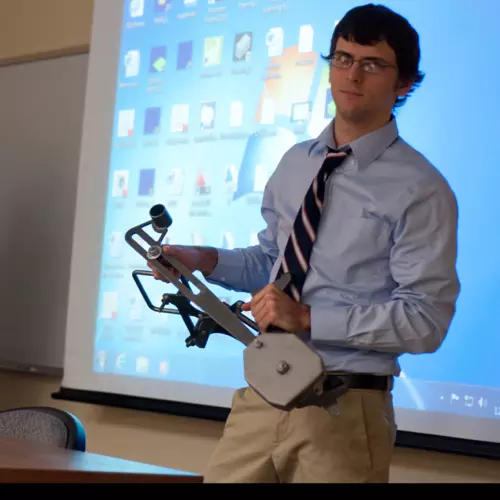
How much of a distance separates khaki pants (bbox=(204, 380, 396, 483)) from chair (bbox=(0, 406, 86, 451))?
0.37 meters

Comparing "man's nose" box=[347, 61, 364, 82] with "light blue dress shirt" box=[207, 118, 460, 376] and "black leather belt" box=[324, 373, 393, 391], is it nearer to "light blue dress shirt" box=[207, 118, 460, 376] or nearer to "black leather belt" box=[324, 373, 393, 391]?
"light blue dress shirt" box=[207, 118, 460, 376]

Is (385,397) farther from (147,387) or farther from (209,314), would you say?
(147,387)

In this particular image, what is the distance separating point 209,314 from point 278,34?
5.43 ft

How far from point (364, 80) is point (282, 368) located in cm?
60

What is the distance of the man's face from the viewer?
4.60 ft

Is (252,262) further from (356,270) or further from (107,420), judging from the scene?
(107,420)

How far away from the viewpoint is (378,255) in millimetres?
1373

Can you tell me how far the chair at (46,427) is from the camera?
1.62m

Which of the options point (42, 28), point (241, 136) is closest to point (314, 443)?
point (241, 136)

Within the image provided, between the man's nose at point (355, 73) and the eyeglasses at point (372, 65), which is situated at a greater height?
the eyeglasses at point (372, 65)

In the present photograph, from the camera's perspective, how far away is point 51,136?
351cm

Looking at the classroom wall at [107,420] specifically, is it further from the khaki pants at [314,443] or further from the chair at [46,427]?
the chair at [46,427]

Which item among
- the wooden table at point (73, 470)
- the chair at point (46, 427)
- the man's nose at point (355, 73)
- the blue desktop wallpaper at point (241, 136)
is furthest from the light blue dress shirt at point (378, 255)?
the blue desktop wallpaper at point (241, 136)

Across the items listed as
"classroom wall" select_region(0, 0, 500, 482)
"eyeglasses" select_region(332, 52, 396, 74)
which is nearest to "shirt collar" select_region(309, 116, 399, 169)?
"eyeglasses" select_region(332, 52, 396, 74)
